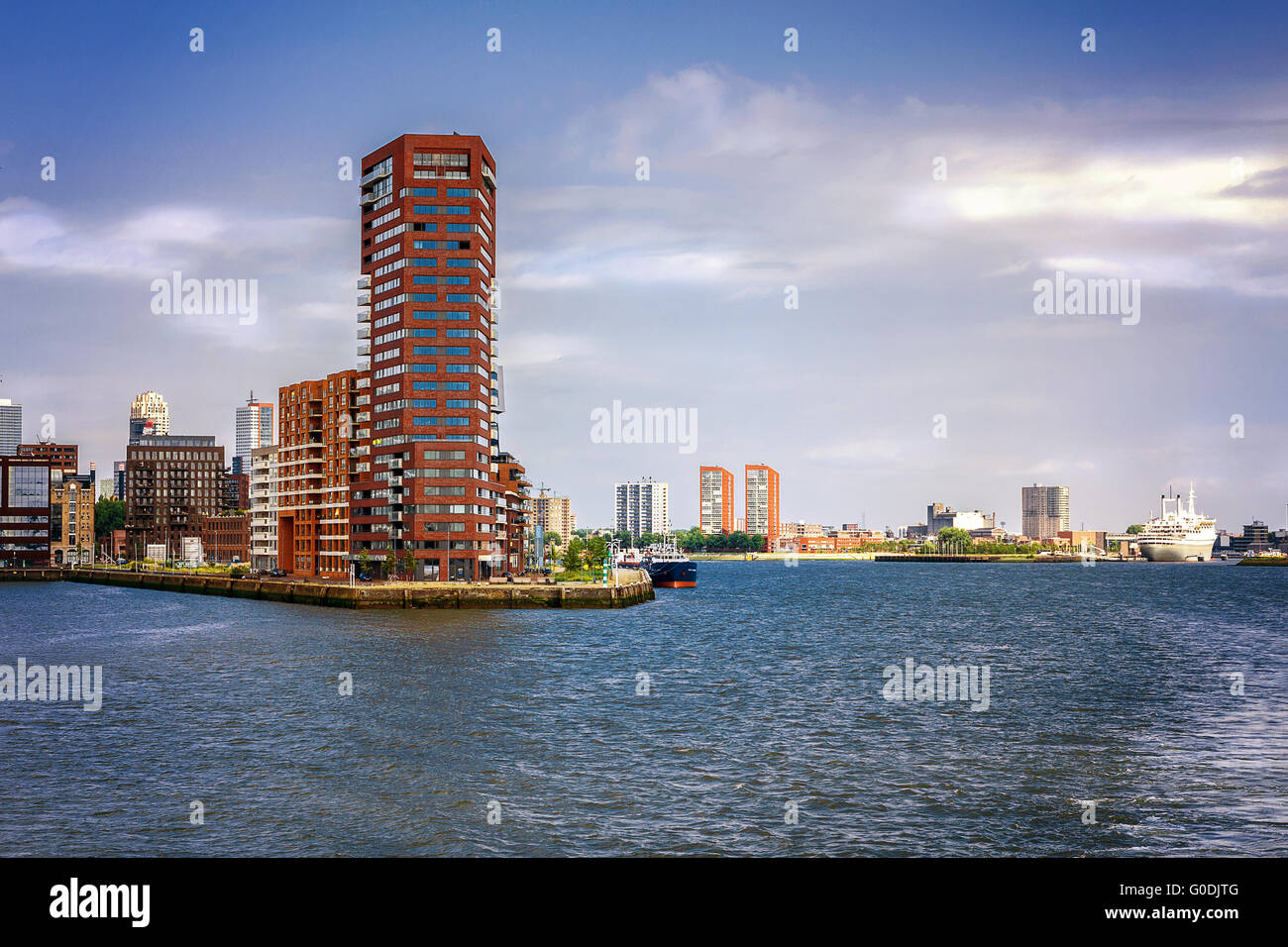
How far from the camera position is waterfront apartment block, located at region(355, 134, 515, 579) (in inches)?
6225

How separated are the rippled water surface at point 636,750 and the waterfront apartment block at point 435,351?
7204cm

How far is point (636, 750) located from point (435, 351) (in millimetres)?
128266

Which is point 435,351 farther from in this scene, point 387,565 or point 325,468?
point 325,468

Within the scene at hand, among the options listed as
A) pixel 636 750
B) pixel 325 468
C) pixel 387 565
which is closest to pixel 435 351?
pixel 387 565

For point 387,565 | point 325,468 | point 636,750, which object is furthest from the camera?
point 325,468

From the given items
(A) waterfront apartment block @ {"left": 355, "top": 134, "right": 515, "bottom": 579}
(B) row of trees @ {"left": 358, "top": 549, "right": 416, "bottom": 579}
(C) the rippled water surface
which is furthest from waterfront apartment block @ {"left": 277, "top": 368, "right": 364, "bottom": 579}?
(C) the rippled water surface

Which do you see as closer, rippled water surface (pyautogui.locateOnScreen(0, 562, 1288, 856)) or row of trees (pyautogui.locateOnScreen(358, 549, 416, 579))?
rippled water surface (pyautogui.locateOnScreen(0, 562, 1288, 856))

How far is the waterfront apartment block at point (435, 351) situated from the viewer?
158m

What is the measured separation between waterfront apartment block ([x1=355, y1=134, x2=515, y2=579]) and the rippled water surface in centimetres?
7204

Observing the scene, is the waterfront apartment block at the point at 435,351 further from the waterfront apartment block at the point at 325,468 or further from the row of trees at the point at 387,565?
the waterfront apartment block at the point at 325,468

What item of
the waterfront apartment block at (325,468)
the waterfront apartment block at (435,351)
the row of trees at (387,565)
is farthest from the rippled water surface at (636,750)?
the waterfront apartment block at (325,468)

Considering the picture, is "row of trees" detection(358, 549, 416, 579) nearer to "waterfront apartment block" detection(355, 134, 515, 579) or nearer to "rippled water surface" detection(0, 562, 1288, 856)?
"waterfront apartment block" detection(355, 134, 515, 579)

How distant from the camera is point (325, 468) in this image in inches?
7594
